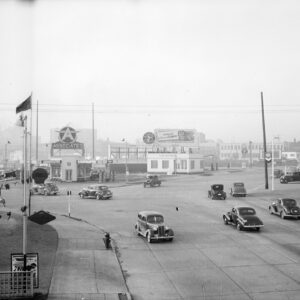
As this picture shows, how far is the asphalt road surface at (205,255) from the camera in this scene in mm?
15602

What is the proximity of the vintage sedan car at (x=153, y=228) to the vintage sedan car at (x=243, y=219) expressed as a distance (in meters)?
5.53

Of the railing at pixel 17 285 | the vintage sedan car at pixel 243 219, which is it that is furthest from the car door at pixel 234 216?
the railing at pixel 17 285

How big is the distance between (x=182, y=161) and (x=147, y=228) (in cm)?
7027

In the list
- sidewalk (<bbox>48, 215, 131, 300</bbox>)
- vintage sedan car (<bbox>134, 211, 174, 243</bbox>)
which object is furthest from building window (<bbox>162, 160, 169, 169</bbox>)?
vintage sedan car (<bbox>134, 211, 174, 243</bbox>)

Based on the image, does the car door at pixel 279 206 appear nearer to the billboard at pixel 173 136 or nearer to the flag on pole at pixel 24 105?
the flag on pole at pixel 24 105

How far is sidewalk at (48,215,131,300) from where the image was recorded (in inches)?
588

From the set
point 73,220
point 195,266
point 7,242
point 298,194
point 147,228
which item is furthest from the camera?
point 298,194

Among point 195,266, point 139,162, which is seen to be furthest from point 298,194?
point 139,162

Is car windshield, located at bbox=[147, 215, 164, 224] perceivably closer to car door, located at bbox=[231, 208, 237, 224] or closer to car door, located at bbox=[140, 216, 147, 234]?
car door, located at bbox=[140, 216, 147, 234]

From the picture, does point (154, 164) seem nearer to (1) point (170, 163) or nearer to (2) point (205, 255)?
(1) point (170, 163)

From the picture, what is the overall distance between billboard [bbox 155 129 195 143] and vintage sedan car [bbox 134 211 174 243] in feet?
230

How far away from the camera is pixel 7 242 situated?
2205cm

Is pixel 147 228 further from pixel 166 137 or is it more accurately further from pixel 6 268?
pixel 166 137

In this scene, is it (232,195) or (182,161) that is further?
(182,161)
